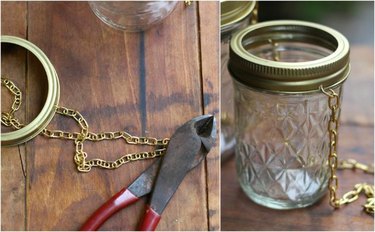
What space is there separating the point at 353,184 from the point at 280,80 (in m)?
0.21

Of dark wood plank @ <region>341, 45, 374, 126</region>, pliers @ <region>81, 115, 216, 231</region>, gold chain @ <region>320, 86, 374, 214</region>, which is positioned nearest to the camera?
pliers @ <region>81, 115, 216, 231</region>

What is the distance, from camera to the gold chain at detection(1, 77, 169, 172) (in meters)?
0.62

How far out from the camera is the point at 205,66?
2.11 feet

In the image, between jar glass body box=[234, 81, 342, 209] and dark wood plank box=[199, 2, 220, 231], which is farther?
jar glass body box=[234, 81, 342, 209]

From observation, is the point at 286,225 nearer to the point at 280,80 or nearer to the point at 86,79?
the point at 280,80

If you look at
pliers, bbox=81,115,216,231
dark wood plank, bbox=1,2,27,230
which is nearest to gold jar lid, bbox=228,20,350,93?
pliers, bbox=81,115,216,231

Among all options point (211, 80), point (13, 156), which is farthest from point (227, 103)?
point (13, 156)

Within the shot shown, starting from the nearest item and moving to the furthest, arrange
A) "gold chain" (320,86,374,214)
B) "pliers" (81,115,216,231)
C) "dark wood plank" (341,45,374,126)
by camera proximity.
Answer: "pliers" (81,115,216,231)
"gold chain" (320,86,374,214)
"dark wood plank" (341,45,374,126)

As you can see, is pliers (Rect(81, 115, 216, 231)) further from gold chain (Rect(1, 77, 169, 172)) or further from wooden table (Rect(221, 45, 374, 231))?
wooden table (Rect(221, 45, 374, 231))

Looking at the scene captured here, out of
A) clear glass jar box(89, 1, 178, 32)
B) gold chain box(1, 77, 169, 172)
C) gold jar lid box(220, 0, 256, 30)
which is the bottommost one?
gold chain box(1, 77, 169, 172)

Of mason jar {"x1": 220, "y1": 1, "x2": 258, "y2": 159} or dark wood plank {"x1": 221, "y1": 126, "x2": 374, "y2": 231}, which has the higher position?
mason jar {"x1": 220, "y1": 1, "x2": 258, "y2": 159}

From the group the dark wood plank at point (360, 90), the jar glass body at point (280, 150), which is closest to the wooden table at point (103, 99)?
the jar glass body at point (280, 150)

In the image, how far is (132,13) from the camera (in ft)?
2.14

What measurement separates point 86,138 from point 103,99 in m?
0.04
